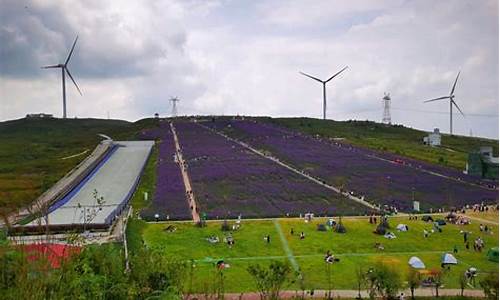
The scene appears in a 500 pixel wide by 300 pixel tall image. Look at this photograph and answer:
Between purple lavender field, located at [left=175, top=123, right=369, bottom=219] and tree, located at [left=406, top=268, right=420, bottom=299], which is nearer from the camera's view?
tree, located at [left=406, top=268, right=420, bottom=299]

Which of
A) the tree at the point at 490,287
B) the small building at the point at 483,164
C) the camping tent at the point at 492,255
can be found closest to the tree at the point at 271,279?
the tree at the point at 490,287

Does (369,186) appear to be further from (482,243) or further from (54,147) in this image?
(54,147)

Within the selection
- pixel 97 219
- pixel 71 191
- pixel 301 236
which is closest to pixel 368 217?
pixel 301 236

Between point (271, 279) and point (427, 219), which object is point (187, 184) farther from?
point (271, 279)

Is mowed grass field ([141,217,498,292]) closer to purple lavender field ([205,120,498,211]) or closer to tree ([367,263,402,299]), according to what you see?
tree ([367,263,402,299])

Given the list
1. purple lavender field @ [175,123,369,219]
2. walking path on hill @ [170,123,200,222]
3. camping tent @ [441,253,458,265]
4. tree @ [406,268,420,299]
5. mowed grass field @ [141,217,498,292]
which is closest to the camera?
tree @ [406,268,420,299]

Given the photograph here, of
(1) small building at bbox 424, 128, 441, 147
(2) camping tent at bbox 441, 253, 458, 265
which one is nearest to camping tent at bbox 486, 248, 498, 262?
(2) camping tent at bbox 441, 253, 458, 265

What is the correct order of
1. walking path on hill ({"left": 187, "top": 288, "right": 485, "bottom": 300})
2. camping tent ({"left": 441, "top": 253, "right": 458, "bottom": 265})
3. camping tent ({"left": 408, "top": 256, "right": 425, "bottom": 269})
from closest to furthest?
walking path on hill ({"left": 187, "top": 288, "right": 485, "bottom": 300}) → camping tent ({"left": 408, "top": 256, "right": 425, "bottom": 269}) → camping tent ({"left": 441, "top": 253, "right": 458, "bottom": 265})
